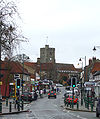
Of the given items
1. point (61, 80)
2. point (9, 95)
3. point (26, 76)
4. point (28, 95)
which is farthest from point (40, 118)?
point (61, 80)

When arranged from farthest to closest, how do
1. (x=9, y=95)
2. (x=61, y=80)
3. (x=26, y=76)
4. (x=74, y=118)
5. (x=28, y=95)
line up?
(x=61, y=80), (x=26, y=76), (x=9, y=95), (x=28, y=95), (x=74, y=118)

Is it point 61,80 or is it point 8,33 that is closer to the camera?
point 8,33

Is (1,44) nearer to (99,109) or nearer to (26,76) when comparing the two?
(99,109)

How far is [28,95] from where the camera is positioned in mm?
57875

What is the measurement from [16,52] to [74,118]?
599 centimetres

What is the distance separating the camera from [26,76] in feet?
327

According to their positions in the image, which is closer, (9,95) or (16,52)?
(16,52)

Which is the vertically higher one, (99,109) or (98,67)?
(98,67)

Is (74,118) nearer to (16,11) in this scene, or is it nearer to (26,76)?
(16,11)

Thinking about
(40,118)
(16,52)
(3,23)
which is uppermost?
(3,23)

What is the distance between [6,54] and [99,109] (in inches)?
309

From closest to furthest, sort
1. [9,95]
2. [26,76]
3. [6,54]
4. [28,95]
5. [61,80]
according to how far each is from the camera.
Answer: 1. [6,54]
2. [28,95]
3. [9,95]
4. [26,76]
5. [61,80]

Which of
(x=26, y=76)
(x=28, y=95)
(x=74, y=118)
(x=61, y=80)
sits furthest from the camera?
(x=61, y=80)

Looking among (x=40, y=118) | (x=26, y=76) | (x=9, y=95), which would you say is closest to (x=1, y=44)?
(x=40, y=118)
